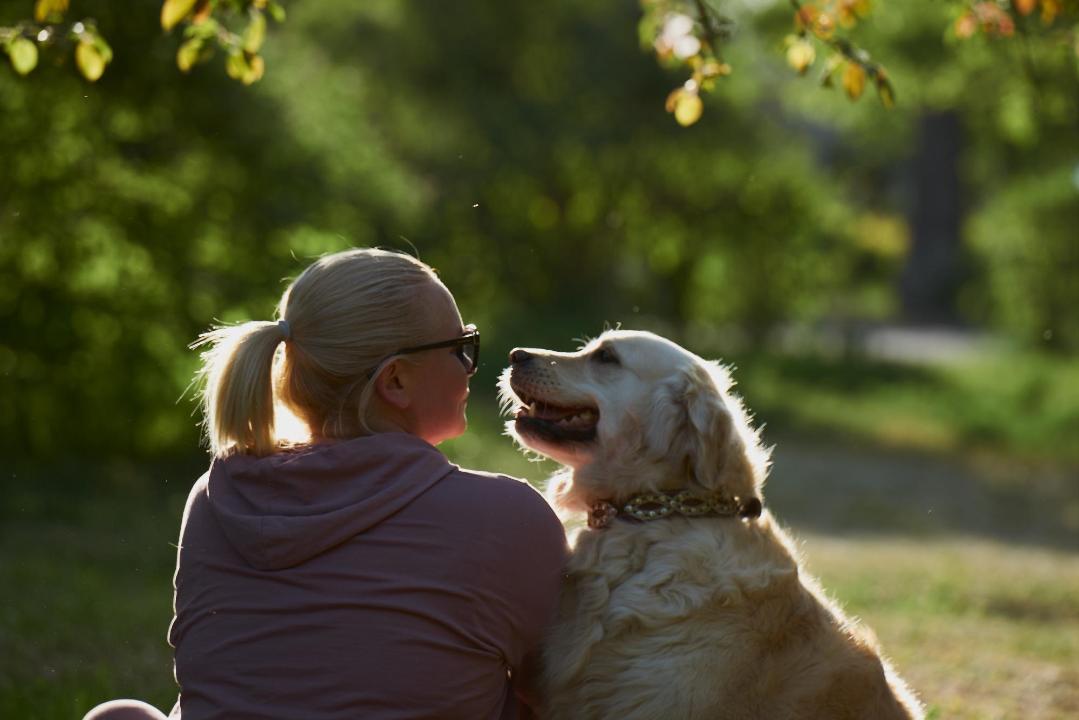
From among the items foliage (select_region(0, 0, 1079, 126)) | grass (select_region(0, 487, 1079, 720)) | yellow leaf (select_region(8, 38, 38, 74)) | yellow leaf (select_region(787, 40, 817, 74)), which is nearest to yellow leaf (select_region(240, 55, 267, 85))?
foliage (select_region(0, 0, 1079, 126))

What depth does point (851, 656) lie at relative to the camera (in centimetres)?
326

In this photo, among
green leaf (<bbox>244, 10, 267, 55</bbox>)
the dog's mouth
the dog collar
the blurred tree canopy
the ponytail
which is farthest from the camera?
the blurred tree canopy

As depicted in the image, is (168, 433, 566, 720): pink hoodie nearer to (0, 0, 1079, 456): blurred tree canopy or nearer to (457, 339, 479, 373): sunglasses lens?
(457, 339, 479, 373): sunglasses lens

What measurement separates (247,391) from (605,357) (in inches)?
49.5

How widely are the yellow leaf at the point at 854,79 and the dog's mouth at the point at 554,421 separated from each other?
5.47ft

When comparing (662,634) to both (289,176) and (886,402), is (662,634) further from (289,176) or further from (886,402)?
(886,402)

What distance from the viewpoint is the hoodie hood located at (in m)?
2.76

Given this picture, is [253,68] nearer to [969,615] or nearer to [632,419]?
[632,419]

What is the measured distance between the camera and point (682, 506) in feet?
11.3

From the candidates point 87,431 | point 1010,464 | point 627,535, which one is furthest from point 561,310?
point 627,535

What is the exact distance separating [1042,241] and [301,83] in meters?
11.0

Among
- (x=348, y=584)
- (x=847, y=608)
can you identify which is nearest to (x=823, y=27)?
(x=348, y=584)

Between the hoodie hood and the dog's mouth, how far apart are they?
85 centimetres

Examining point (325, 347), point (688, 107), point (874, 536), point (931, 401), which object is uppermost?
point (688, 107)
